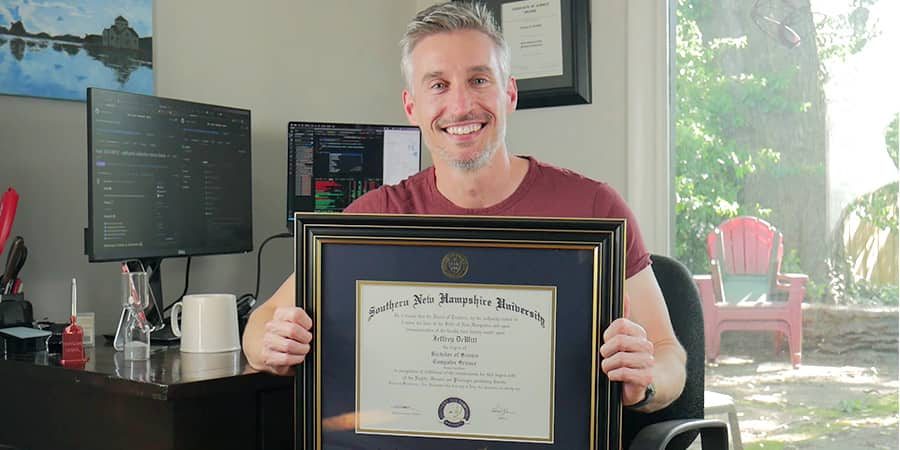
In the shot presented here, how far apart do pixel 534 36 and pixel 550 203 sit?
1.44m

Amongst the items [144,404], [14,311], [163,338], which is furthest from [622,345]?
[14,311]

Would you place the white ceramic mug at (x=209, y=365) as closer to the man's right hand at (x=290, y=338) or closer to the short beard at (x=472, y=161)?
the man's right hand at (x=290, y=338)

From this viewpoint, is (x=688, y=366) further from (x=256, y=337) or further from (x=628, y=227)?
(x=256, y=337)

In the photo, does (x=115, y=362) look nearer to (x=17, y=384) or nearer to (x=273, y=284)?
(x=17, y=384)

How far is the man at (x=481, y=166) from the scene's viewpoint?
172 centimetres

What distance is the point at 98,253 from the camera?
214 centimetres

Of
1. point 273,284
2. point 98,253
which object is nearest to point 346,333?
point 98,253

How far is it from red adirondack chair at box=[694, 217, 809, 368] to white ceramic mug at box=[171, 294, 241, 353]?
1250 millimetres

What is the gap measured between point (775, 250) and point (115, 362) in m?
1.68

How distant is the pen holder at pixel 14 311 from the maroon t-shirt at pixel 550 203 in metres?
0.80

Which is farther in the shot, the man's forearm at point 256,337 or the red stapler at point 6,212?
the red stapler at point 6,212

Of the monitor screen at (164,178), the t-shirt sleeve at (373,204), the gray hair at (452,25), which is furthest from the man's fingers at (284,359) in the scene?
the monitor screen at (164,178)

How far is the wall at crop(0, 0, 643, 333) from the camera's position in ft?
7.73
